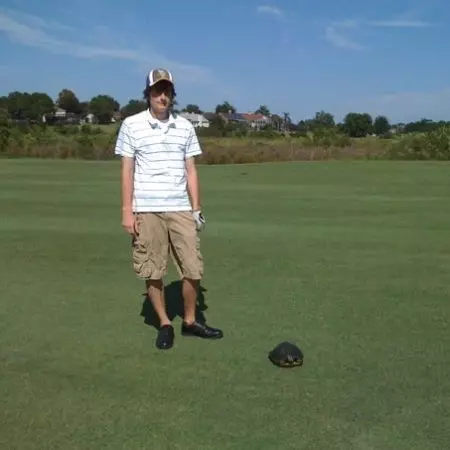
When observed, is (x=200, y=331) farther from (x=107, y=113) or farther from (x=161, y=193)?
(x=107, y=113)

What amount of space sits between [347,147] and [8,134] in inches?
633

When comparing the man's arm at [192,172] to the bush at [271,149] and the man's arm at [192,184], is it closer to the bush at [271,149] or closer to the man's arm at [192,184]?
the man's arm at [192,184]

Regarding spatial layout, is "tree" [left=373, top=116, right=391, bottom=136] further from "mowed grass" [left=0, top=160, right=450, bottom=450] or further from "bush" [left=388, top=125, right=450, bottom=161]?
"mowed grass" [left=0, top=160, right=450, bottom=450]

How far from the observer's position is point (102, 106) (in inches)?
3912

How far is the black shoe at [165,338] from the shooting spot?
224 inches

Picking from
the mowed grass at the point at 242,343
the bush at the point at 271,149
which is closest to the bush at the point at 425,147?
the bush at the point at 271,149

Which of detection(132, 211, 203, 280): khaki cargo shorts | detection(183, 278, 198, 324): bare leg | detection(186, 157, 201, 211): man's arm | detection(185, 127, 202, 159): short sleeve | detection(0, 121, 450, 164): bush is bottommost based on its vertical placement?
detection(0, 121, 450, 164): bush

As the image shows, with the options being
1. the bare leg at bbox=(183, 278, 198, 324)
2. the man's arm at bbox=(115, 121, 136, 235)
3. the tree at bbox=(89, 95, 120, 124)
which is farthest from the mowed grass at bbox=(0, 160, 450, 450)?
the tree at bbox=(89, 95, 120, 124)

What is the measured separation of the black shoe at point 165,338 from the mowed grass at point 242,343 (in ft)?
0.26

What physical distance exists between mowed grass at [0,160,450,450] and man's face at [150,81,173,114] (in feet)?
5.62

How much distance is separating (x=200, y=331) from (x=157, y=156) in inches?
53.1

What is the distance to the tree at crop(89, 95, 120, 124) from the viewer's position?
320 feet

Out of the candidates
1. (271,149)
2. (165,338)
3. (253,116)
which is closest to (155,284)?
(165,338)

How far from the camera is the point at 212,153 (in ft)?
111
